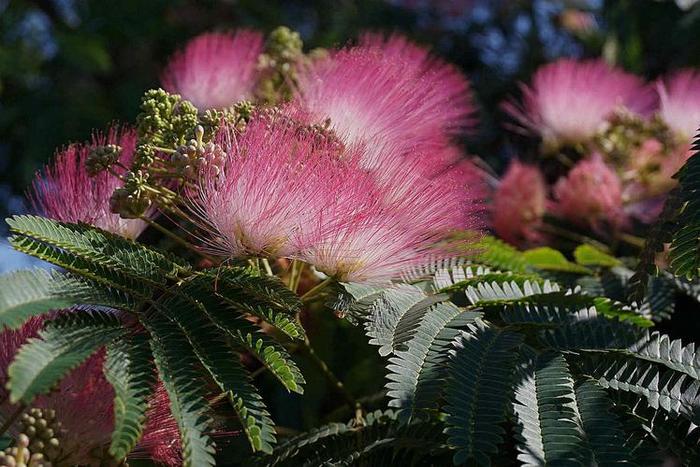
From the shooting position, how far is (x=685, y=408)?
1364 mm

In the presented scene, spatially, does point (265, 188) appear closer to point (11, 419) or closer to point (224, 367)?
point (224, 367)

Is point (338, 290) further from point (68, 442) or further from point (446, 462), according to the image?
point (68, 442)

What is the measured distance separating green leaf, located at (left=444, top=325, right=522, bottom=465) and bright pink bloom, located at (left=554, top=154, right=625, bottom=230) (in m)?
0.98

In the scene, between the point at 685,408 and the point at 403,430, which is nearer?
the point at 685,408

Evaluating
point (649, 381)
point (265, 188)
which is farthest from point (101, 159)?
point (649, 381)

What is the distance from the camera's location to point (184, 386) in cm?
124

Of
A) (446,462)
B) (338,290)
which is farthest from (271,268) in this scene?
(446,462)

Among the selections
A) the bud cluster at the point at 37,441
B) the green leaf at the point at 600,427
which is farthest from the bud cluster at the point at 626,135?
the bud cluster at the point at 37,441

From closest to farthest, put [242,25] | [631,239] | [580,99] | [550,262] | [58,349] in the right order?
[58,349]
[550,262]
[631,239]
[580,99]
[242,25]

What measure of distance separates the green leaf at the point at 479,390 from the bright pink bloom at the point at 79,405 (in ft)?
1.69

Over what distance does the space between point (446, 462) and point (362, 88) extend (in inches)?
28.2

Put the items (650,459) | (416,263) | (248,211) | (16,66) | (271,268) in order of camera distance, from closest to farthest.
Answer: (650,459) → (248,211) → (416,263) → (271,268) → (16,66)

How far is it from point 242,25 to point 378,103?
1984 mm

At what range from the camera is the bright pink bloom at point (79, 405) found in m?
1.34
